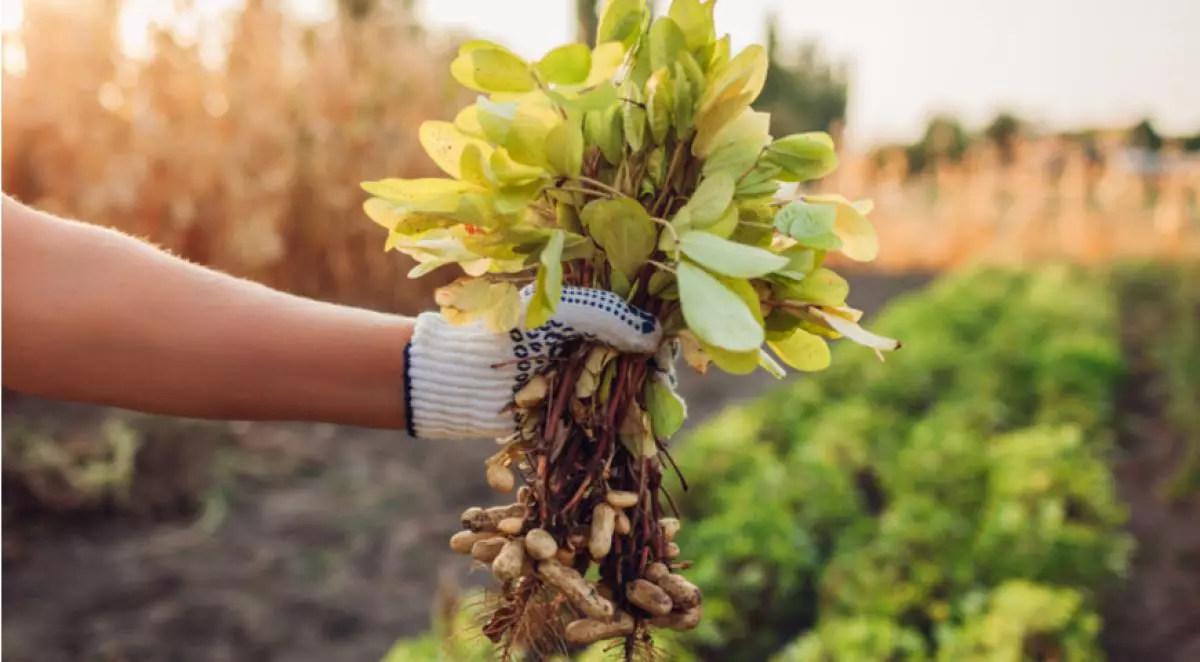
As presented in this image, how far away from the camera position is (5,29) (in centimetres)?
371

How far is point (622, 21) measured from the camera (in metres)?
0.99

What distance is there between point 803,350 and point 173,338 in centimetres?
74

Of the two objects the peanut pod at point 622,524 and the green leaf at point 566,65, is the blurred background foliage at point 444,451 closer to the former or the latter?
the peanut pod at point 622,524

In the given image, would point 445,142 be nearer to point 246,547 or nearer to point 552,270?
point 552,270

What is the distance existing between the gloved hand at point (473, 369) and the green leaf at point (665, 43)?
0.28 m

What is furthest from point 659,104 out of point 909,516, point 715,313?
point 909,516

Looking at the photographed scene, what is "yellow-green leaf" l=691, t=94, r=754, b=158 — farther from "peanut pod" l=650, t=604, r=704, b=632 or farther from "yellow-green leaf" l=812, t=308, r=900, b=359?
"peanut pod" l=650, t=604, r=704, b=632

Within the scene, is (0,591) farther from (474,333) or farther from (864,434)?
(864,434)

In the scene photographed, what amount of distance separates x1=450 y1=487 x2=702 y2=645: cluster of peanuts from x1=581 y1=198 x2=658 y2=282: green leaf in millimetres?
239

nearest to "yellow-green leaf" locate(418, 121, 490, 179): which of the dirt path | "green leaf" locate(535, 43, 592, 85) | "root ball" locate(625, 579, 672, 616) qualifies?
"green leaf" locate(535, 43, 592, 85)

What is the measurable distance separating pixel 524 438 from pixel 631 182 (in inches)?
11.8

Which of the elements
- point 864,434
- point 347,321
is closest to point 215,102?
point 864,434

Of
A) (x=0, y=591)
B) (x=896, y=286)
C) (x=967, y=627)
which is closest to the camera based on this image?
(x=967, y=627)

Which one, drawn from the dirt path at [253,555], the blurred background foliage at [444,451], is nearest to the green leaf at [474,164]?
the blurred background foliage at [444,451]
